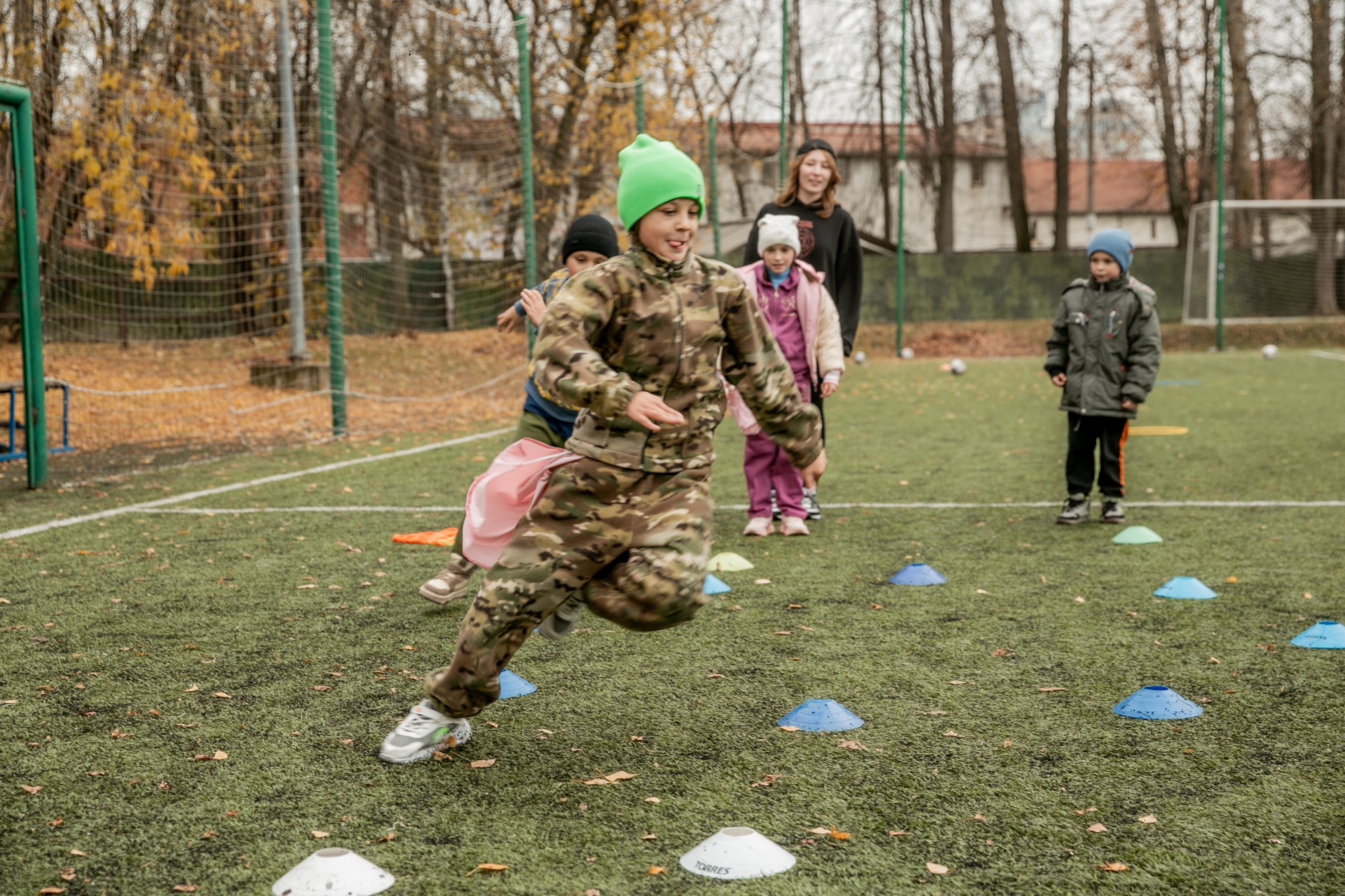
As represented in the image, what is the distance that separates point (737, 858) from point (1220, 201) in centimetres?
2416

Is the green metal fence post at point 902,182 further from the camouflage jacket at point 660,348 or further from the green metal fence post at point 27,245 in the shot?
the camouflage jacket at point 660,348

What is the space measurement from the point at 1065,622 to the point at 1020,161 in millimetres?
35545

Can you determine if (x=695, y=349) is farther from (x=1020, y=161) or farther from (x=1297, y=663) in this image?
(x=1020, y=161)

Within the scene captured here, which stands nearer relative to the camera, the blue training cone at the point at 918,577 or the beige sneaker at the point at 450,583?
the beige sneaker at the point at 450,583

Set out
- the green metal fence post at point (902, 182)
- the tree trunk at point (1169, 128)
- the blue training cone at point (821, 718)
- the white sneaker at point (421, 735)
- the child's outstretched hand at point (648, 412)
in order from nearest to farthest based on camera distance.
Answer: the child's outstretched hand at point (648, 412) → the white sneaker at point (421, 735) → the blue training cone at point (821, 718) → the green metal fence post at point (902, 182) → the tree trunk at point (1169, 128)

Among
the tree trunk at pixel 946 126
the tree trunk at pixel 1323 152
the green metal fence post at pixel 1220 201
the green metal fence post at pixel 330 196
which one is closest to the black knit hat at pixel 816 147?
the green metal fence post at pixel 330 196

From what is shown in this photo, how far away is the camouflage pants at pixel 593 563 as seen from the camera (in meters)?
3.21

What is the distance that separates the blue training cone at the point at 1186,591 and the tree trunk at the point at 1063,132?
108 ft

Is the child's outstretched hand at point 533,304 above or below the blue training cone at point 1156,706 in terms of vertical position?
above

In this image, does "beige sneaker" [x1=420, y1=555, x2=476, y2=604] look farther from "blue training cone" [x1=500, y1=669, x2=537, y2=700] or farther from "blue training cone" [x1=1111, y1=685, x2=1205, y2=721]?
"blue training cone" [x1=1111, y1=685, x2=1205, y2=721]

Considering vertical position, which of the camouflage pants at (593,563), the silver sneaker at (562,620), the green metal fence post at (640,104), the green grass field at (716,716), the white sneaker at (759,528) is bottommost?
the green grass field at (716,716)

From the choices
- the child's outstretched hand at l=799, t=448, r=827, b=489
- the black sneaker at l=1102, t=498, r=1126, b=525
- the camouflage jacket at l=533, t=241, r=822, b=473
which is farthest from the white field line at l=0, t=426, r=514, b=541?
the black sneaker at l=1102, t=498, r=1126, b=525

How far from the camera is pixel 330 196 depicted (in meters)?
11.4

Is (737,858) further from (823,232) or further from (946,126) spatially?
(946,126)
